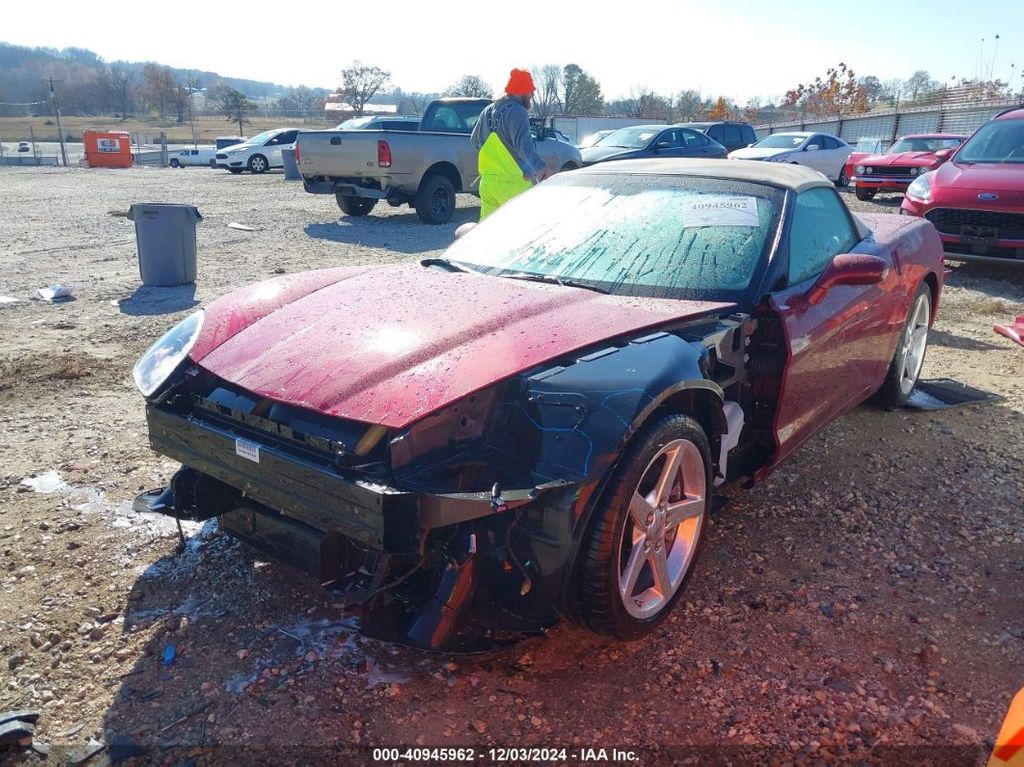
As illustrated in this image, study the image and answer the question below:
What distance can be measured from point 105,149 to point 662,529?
30185 mm

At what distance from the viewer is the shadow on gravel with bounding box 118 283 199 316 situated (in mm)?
6676

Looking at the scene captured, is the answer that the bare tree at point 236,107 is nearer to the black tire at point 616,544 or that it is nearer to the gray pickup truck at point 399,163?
the gray pickup truck at point 399,163

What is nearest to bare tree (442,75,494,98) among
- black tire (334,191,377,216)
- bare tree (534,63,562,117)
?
bare tree (534,63,562,117)

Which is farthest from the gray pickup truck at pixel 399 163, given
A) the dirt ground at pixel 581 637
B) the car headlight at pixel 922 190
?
the dirt ground at pixel 581 637

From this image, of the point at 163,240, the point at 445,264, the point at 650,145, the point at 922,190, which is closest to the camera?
the point at 445,264

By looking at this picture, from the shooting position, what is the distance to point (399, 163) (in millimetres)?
11422

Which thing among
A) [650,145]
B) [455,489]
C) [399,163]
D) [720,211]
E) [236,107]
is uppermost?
[236,107]

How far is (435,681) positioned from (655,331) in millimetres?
1355

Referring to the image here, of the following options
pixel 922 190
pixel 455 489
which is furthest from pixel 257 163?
pixel 455 489

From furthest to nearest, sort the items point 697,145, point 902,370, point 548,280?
1. point 697,145
2. point 902,370
3. point 548,280

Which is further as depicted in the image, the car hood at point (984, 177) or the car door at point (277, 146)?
→ the car door at point (277, 146)

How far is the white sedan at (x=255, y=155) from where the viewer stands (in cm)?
2530

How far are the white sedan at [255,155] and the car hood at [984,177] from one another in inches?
829

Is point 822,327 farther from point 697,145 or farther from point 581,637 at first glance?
point 697,145
